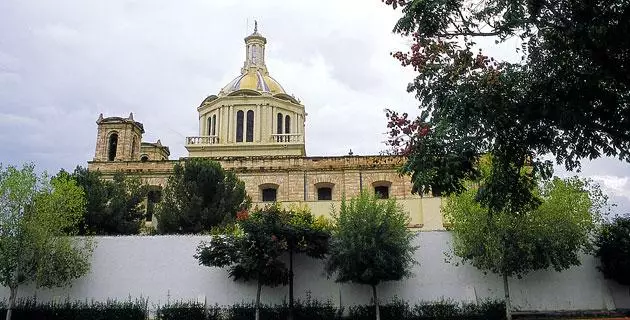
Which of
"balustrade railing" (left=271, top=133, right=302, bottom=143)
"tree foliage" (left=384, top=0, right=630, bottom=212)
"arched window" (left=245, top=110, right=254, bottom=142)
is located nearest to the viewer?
"tree foliage" (left=384, top=0, right=630, bottom=212)

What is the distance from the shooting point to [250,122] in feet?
135

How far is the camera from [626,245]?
57.3 feet

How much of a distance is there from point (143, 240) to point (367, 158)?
17.9m

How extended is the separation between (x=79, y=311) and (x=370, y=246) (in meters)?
9.24

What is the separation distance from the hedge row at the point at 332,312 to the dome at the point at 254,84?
26.3m

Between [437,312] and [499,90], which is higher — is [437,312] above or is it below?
below

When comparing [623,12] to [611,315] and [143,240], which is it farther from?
[143,240]

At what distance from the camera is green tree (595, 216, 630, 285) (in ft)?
57.5

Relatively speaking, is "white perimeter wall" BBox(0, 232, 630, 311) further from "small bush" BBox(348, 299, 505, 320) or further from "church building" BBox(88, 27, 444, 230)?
"church building" BBox(88, 27, 444, 230)

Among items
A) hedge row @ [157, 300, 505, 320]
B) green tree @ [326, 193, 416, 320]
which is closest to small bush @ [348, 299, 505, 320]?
hedge row @ [157, 300, 505, 320]

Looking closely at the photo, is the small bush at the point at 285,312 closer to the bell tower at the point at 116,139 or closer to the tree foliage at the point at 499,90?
the tree foliage at the point at 499,90

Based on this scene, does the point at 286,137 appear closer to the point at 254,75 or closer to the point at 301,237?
the point at 254,75

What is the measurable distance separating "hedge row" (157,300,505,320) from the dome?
2629 centimetres

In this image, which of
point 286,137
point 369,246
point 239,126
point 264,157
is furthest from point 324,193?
point 369,246
